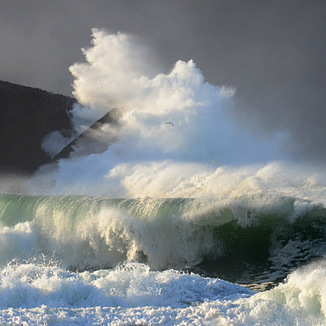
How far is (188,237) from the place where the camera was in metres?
9.77

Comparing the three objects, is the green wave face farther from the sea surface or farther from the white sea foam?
the white sea foam

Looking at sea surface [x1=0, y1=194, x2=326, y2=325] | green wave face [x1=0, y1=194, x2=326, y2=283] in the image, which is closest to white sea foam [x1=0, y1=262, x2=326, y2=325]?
sea surface [x1=0, y1=194, x2=326, y2=325]

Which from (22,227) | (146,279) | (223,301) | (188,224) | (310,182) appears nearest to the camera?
(223,301)

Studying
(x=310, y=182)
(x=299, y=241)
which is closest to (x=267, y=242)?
(x=299, y=241)

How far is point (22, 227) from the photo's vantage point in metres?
12.5

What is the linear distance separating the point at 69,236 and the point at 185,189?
3.93 metres

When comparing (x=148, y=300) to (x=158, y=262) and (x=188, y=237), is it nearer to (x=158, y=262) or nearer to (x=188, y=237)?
(x=158, y=262)

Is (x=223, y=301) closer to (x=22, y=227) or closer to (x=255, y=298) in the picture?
(x=255, y=298)

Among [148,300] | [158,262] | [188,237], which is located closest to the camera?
[148,300]

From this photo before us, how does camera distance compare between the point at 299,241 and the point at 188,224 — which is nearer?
the point at 299,241

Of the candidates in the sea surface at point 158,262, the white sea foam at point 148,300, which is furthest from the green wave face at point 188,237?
the white sea foam at point 148,300

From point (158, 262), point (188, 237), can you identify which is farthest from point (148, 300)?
point (188, 237)

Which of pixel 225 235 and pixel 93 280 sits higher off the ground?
pixel 225 235

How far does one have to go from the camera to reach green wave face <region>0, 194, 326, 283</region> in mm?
8977
